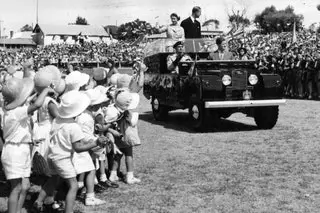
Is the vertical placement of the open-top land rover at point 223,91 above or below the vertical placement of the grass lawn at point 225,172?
above

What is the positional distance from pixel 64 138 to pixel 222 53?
7225 mm

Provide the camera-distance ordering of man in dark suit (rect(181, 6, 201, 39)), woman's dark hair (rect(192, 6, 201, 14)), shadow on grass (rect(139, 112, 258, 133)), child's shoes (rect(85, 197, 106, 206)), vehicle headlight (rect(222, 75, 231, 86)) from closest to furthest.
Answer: child's shoes (rect(85, 197, 106, 206)) < vehicle headlight (rect(222, 75, 231, 86)) < shadow on grass (rect(139, 112, 258, 133)) < woman's dark hair (rect(192, 6, 201, 14)) < man in dark suit (rect(181, 6, 201, 39))

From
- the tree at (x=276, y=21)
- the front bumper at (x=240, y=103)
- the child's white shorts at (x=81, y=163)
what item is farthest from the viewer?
the tree at (x=276, y=21)

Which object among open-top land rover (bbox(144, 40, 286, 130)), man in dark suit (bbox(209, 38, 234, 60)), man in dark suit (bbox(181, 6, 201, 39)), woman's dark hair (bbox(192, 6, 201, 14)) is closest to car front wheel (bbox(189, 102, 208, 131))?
open-top land rover (bbox(144, 40, 286, 130))

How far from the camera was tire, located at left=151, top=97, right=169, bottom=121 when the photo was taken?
12.9 m

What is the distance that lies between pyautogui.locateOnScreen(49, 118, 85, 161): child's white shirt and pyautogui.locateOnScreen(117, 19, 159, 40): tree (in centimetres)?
896

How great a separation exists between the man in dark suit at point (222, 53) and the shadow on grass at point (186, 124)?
152cm

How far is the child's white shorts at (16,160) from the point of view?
4805mm

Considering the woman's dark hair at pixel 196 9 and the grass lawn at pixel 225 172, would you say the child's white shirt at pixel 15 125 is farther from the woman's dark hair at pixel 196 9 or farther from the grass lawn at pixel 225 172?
the woman's dark hair at pixel 196 9

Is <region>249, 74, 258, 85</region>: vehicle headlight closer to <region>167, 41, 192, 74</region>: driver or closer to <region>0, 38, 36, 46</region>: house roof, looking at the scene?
<region>167, 41, 192, 74</region>: driver

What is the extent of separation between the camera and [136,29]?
17484 mm

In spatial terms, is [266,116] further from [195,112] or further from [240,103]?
[195,112]

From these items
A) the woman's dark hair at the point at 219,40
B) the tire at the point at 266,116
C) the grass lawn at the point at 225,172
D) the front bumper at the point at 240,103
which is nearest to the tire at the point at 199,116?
the grass lawn at the point at 225,172

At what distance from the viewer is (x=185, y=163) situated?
7941 millimetres
